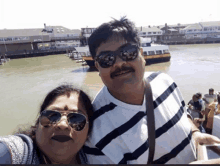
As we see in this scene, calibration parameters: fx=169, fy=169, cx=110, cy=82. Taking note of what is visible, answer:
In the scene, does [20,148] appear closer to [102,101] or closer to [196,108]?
[102,101]

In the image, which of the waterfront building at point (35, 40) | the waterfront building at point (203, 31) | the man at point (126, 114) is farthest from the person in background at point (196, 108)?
the waterfront building at point (203, 31)

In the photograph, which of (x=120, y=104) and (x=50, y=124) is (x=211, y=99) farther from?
(x=50, y=124)

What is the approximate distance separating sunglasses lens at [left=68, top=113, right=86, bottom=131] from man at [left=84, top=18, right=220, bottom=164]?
0.36 feet

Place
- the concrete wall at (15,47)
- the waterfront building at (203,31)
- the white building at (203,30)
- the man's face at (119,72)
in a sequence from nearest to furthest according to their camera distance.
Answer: the man's face at (119,72)
the concrete wall at (15,47)
the waterfront building at (203,31)
the white building at (203,30)

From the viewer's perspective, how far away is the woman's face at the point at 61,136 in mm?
1114

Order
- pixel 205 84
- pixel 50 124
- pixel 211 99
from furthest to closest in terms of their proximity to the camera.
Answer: pixel 205 84 → pixel 211 99 → pixel 50 124

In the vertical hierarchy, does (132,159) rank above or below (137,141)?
below

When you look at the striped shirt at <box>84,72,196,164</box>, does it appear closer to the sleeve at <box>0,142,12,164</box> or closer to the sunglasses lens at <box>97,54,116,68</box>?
the sunglasses lens at <box>97,54,116,68</box>

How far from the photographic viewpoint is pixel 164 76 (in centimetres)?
167

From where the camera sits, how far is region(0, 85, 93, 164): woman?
1042 millimetres

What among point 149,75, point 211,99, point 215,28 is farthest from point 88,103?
point 215,28

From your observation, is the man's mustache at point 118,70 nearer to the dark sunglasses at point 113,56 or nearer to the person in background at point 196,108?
the dark sunglasses at point 113,56

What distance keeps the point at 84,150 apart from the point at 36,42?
1996 inches

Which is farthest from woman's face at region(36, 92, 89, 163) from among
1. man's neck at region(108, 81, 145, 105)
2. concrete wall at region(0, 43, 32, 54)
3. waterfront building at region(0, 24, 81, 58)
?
concrete wall at region(0, 43, 32, 54)
